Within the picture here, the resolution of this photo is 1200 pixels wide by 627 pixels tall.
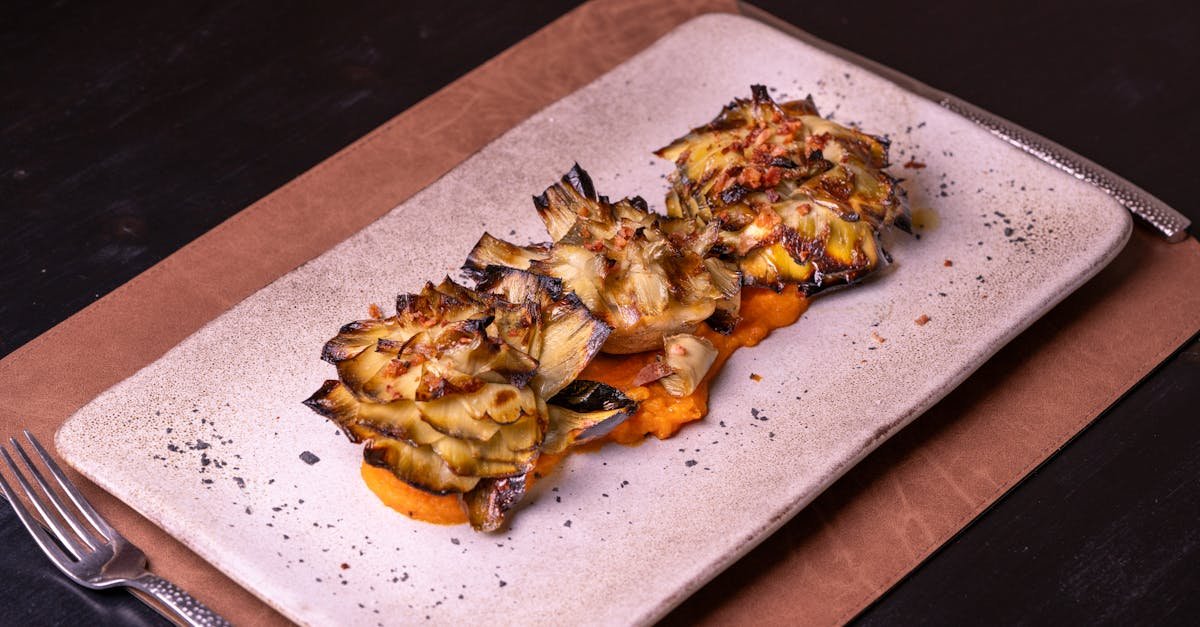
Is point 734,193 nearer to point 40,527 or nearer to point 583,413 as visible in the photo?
point 583,413

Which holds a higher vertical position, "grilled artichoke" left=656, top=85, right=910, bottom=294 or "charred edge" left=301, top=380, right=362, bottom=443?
"grilled artichoke" left=656, top=85, right=910, bottom=294

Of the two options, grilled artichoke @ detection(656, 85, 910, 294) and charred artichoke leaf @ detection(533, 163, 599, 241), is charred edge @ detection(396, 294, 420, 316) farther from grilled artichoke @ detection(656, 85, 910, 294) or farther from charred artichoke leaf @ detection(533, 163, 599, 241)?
grilled artichoke @ detection(656, 85, 910, 294)

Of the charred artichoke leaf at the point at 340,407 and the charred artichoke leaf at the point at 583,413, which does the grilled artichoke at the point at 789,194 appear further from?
the charred artichoke leaf at the point at 340,407

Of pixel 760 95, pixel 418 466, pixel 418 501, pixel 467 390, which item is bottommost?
pixel 418 501

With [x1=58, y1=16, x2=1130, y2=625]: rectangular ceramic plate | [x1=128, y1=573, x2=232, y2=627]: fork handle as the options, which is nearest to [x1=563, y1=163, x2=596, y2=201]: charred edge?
[x1=58, y1=16, x2=1130, y2=625]: rectangular ceramic plate

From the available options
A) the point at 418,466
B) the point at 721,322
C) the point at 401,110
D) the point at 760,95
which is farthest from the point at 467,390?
the point at 401,110

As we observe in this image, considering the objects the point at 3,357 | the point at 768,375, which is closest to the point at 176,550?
the point at 3,357
